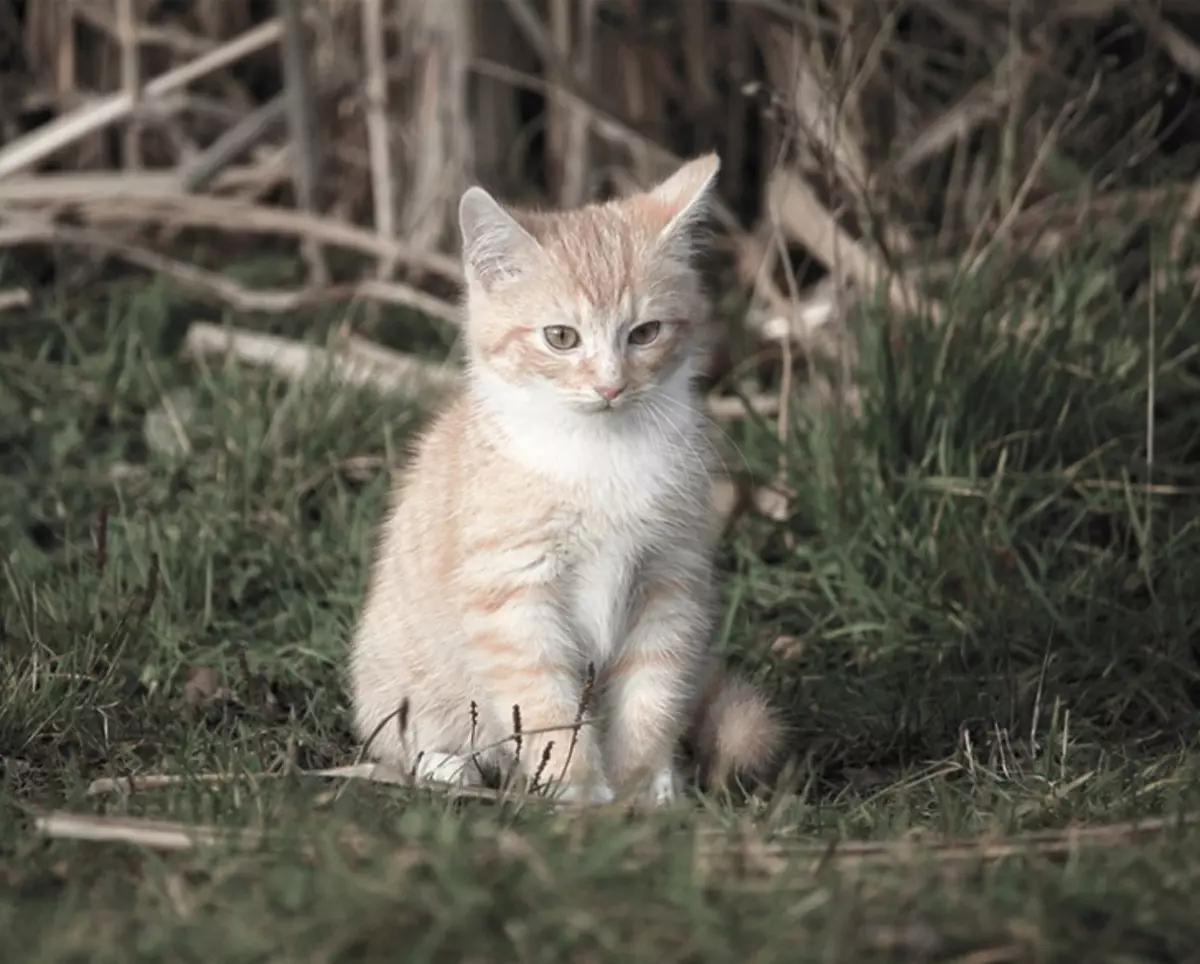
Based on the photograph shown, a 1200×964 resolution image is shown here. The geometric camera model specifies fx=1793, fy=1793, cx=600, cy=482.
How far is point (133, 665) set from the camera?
12.2 feet

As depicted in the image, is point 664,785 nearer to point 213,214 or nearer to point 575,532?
point 575,532

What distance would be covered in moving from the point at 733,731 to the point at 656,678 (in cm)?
17

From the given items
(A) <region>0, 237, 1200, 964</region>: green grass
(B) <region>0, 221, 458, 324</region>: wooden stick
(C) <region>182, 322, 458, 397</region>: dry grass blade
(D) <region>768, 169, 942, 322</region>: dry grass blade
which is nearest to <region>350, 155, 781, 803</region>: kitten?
(A) <region>0, 237, 1200, 964</region>: green grass

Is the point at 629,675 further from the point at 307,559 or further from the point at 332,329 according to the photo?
the point at 332,329

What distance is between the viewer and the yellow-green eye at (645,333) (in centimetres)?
327

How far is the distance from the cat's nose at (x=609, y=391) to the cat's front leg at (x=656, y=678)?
36 cm

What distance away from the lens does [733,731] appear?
3236mm

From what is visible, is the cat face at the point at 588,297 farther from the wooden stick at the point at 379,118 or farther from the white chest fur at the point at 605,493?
the wooden stick at the point at 379,118

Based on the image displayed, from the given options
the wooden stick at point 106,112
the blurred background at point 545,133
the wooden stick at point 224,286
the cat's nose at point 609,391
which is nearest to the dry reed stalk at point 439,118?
the blurred background at point 545,133

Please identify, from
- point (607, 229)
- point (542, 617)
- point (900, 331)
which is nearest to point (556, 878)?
point (542, 617)

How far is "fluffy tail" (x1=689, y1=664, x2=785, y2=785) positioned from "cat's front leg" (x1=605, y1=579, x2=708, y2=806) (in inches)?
2.6

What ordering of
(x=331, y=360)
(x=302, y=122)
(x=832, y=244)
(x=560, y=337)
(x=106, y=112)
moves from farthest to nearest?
(x=302, y=122) → (x=106, y=112) → (x=331, y=360) → (x=832, y=244) → (x=560, y=337)

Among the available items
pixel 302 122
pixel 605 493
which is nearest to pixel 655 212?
pixel 605 493

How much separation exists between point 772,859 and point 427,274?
334 cm
